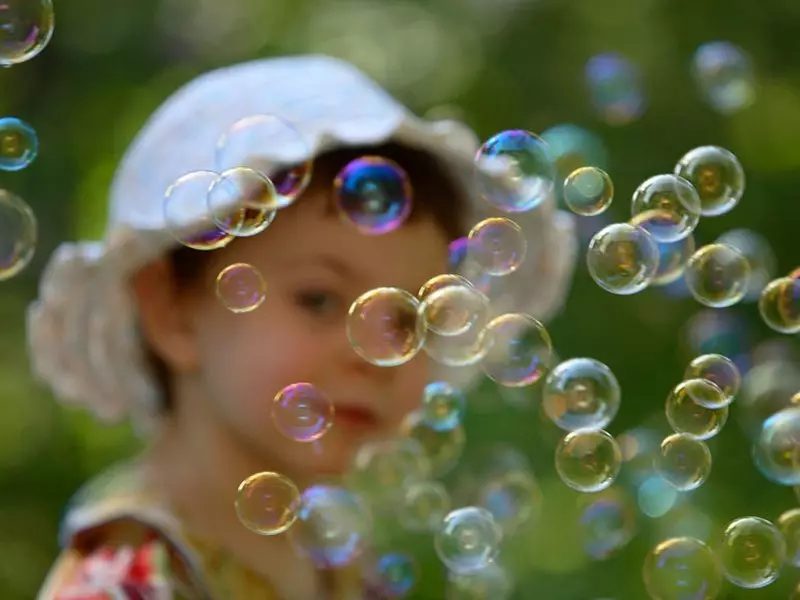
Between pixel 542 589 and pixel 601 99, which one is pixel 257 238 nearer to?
pixel 601 99

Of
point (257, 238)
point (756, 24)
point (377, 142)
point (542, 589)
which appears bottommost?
point (542, 589)

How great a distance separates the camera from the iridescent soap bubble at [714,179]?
1.36 meters

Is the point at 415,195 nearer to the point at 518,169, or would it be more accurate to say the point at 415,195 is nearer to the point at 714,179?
the point at 518,169

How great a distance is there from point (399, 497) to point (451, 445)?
114 millimetres

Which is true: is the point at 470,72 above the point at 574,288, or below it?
above

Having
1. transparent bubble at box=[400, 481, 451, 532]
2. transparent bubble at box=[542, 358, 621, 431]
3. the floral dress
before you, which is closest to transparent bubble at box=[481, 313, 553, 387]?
transparent bubble at box=[542, 358, 621, 431]

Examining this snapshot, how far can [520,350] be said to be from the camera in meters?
1.35

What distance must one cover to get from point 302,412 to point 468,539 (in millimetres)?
266

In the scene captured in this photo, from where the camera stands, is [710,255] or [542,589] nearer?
[710,255]

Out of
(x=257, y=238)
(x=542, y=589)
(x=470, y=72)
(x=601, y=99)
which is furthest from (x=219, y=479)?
(x=470, y=72)

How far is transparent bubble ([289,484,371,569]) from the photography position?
1.30 m

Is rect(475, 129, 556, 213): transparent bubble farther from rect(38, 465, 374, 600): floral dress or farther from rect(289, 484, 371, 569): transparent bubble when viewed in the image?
rect(38, 465, 374, 600): floral dress

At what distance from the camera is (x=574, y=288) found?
2.74 meters

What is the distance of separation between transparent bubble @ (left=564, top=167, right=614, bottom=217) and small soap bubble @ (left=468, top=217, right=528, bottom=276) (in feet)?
0.24
